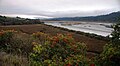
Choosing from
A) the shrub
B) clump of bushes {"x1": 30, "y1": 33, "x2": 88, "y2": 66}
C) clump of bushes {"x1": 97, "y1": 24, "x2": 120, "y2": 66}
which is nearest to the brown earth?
the shrub

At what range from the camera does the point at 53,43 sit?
766cm

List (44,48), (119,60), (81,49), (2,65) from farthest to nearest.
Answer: (81,49) → (44,48) → (2,65) → (119,60)

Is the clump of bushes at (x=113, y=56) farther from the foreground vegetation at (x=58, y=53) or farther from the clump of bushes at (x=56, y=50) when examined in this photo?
the clump of bushes at (x=56, y=50)

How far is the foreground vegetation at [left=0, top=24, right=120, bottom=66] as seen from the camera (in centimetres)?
506

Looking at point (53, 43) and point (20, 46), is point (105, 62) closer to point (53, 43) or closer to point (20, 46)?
point (53, 43)

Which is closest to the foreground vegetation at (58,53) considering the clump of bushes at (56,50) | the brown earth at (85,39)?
the clump of bushes at (56,50)

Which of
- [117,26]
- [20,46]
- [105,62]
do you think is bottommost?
[20,46]

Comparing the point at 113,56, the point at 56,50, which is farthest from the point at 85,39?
the point at 113,56

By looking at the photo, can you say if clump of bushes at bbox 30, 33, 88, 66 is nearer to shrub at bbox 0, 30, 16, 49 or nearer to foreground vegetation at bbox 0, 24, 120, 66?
foreground vegetation at bbox 0, 24, 120, 66

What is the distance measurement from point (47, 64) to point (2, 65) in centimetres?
128

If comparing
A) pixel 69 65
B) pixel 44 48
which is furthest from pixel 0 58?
pixel 69 65

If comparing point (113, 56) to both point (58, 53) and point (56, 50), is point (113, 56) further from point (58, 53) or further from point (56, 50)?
point (56, 50)

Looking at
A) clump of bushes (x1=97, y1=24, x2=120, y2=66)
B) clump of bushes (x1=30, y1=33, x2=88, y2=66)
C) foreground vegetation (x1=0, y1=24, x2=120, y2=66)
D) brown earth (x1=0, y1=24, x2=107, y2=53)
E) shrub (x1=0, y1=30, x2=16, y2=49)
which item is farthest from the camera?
brown earth (x1=0, y1=24, x2=107, y2=53)

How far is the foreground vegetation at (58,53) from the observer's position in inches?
199
